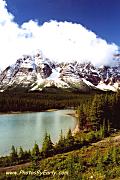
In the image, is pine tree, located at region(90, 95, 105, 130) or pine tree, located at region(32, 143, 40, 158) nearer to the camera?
pine tree, located at region(32, 143, 40, 158)

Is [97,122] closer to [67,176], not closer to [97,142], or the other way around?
[97,142]

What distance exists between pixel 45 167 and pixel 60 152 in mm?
14520

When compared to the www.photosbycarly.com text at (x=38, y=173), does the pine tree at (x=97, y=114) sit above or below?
above

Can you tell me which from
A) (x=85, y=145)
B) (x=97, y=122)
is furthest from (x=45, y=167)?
(x=97, y=122)

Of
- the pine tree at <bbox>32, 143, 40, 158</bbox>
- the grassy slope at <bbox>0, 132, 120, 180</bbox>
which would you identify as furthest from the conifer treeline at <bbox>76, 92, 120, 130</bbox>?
the pine tree at <bbox>32, 143, 40, 158</bbox>

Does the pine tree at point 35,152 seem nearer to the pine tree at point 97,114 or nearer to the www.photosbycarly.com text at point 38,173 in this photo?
the www.photosbycarly.com text at point 38,173

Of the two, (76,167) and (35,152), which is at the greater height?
(35,152)

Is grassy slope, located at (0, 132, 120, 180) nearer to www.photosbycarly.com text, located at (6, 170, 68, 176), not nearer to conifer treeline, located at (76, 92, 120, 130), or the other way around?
www.photosbycarly.com text, located at (6, 170, 68, 176)

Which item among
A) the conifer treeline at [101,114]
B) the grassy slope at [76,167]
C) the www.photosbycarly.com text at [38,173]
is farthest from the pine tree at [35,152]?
the conifer treeline at [101,114]

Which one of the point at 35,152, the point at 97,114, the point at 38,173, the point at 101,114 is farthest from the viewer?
the point at 101,114

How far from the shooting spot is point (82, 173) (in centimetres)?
5159

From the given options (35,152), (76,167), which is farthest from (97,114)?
(76,167)

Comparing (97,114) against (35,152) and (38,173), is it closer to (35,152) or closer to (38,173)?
(35,152)

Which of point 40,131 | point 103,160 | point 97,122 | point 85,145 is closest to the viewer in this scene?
point 103,160
